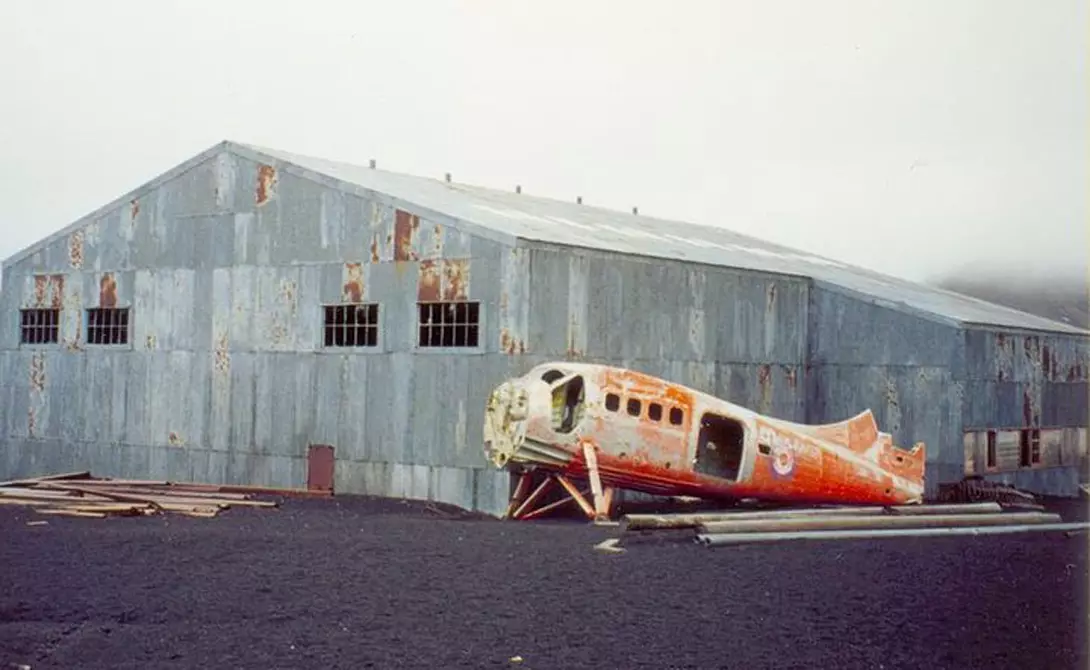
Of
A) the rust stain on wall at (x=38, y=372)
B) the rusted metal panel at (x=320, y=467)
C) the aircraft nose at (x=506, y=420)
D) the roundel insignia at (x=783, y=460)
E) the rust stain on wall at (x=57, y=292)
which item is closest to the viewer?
the aircraft nose at (x=506, y=420)

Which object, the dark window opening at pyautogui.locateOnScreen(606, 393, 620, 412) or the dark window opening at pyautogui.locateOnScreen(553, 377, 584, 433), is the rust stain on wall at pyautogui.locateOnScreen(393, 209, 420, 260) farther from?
the dark window opening at pyautogui.locateOnScreen(606, 393, 620, 412)

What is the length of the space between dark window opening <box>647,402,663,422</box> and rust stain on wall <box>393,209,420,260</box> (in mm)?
7603

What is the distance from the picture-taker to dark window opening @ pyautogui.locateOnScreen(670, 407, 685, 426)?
2745 centimetres

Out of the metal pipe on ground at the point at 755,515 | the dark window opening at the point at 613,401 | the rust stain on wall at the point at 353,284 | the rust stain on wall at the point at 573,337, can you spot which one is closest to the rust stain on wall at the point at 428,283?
the rust stain on wall at the point at 353,284

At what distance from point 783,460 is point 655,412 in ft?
12.0

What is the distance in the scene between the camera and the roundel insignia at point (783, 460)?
28.6 m

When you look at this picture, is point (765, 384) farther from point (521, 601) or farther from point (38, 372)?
point (38, 372)

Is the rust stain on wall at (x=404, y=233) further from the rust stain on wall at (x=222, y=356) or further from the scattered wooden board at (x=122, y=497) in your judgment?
the scattered wooden board at (x=122, y=497)

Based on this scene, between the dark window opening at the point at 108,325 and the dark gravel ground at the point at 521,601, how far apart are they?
43.1 feet

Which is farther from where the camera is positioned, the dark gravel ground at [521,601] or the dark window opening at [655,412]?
the dark window opening at [655,412]

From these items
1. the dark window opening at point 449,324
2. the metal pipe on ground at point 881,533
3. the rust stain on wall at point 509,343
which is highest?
the dark window opening at point 449,324

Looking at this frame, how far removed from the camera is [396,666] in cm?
1357

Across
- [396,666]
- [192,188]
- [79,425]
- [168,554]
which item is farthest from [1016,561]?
[79,425]

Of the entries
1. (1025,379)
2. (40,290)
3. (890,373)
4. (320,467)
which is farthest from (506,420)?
(40,290)
